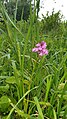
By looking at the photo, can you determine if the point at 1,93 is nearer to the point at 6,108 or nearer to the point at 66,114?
the point at 6,108

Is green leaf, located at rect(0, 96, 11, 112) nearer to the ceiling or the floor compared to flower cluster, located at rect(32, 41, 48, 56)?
nearer to the floor

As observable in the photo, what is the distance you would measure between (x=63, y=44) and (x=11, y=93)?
130 cm

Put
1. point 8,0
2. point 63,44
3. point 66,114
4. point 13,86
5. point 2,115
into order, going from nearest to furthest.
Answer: point 66,114
point 2,115
point 13,86
point 8,0
point 63,44

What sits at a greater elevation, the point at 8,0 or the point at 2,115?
the point at 8,0

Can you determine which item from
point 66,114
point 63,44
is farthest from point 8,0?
point 63,44

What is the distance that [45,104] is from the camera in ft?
3.45

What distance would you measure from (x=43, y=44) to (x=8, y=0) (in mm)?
491

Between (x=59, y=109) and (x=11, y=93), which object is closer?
(x=59, y=109)

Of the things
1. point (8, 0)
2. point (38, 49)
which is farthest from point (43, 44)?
point (8, 0)

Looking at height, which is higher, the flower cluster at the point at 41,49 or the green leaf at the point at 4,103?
the flower cluster at the point at 41,49

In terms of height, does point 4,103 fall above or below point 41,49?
below

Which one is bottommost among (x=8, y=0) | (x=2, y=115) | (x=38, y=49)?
(x=2, y=115)

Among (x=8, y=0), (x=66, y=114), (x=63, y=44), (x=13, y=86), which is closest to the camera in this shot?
(x=66, y=114)

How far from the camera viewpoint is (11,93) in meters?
1.18
